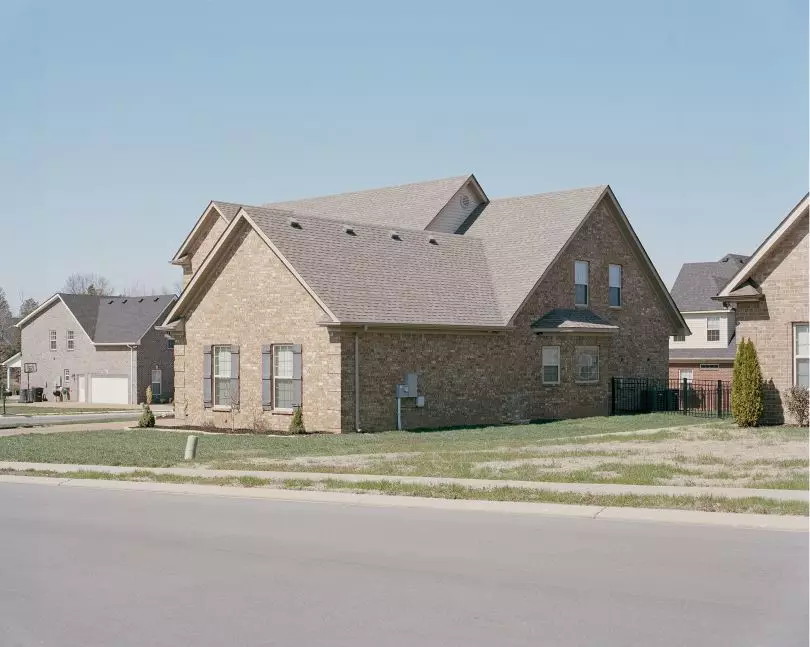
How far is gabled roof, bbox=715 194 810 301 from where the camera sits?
28.2 m

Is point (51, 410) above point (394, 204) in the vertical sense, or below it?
below

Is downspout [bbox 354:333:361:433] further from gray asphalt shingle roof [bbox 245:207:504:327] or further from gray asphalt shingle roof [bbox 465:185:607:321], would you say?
gray asphalt shingle roof [bbox 465:185:607:321]

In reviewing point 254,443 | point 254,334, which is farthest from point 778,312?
point 254,334

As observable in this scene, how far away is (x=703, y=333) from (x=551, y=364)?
24288 millimetres

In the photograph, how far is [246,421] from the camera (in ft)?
107

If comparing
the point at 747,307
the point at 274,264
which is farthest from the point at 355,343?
the point at 747,307

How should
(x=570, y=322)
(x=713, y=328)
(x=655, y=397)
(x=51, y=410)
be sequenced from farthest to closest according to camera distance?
(x=713, y=328) < (x=51, y=410) < (x=655, y=397) < (x=570, y=322)

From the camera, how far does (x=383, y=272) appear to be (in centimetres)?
3312

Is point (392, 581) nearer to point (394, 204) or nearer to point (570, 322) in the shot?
point (570, 322)

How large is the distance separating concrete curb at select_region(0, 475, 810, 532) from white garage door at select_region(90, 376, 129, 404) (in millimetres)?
46447

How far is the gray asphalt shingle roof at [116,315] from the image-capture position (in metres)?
67.2

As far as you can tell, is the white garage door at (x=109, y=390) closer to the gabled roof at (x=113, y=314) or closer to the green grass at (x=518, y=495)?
the gabled roof at (x=113, y=314)

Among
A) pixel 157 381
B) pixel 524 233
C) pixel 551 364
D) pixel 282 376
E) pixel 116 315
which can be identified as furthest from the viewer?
pixel 116 315

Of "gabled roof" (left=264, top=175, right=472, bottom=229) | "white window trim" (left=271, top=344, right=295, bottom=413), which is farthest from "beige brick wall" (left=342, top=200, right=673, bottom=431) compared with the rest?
"gabled roof" (left=264, top=175, right=472, bottom=229)
